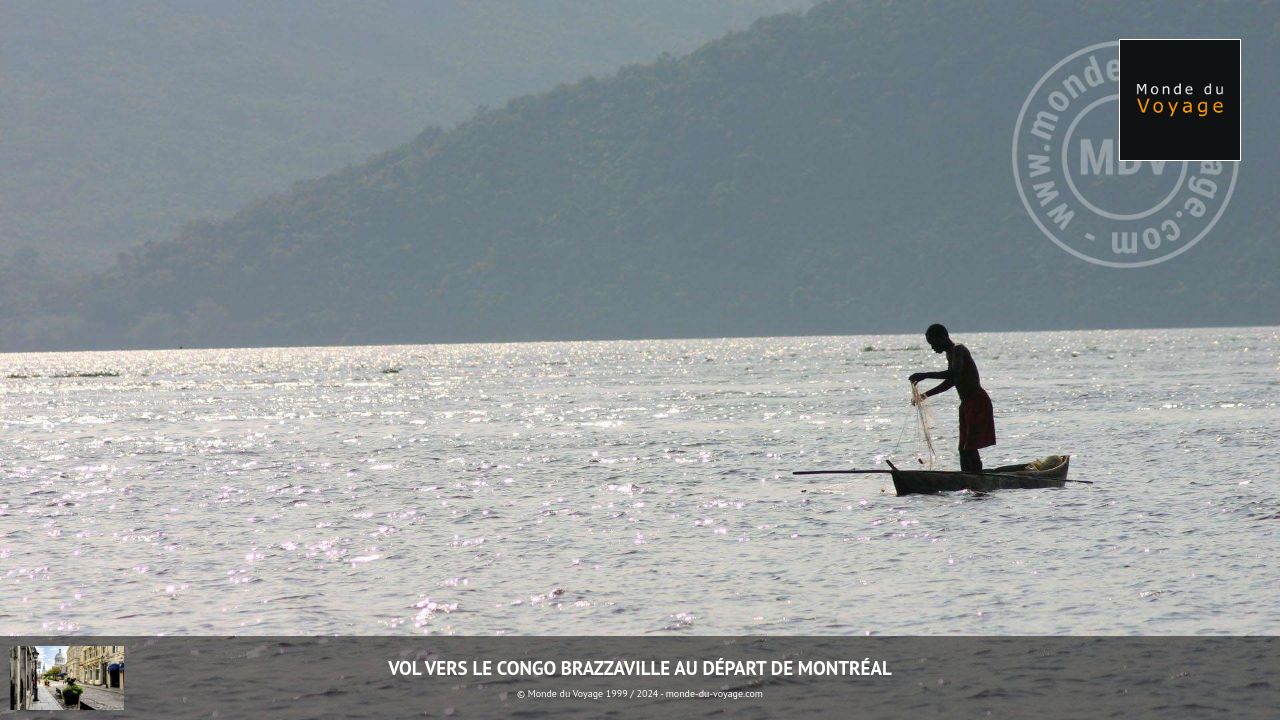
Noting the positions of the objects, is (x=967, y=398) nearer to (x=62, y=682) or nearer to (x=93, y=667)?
(x=93, y=667)

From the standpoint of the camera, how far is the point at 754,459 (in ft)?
A: 136

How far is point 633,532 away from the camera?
85.0ft

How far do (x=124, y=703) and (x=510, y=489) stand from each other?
20.1m

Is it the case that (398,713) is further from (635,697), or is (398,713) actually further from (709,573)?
(709,573)

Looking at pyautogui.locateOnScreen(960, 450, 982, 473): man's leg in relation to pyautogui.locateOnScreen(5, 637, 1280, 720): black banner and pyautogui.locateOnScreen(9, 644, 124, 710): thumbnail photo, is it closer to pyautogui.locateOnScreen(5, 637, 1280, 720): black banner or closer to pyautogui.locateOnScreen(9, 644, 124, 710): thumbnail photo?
pyautogui.locateOnScreen(5, 637, 1280, 720): black banner

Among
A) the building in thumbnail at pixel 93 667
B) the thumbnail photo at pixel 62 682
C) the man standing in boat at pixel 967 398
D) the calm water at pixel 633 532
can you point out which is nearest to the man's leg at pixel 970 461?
the man standing in boat at pixel 967 398

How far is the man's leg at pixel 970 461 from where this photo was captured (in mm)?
28609

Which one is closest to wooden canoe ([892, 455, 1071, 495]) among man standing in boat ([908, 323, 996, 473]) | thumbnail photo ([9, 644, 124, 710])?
man standing in boat ([908, 323, 996, 473])

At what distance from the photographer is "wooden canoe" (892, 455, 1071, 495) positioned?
28922mm

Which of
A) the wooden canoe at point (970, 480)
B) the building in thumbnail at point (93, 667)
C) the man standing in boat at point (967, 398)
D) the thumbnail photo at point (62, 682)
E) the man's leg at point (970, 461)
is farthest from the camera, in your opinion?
the wooden canoe at point (970, 480)

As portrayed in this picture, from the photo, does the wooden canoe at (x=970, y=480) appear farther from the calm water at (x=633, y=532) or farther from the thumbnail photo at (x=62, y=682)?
the thumbnail photo at (x=62, y=682)

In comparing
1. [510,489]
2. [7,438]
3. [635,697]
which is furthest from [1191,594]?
[7,438]

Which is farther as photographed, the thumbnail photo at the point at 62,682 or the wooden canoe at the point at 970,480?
the wooden canoe at the point at 970,480

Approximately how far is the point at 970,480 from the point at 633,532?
22.4 feet
